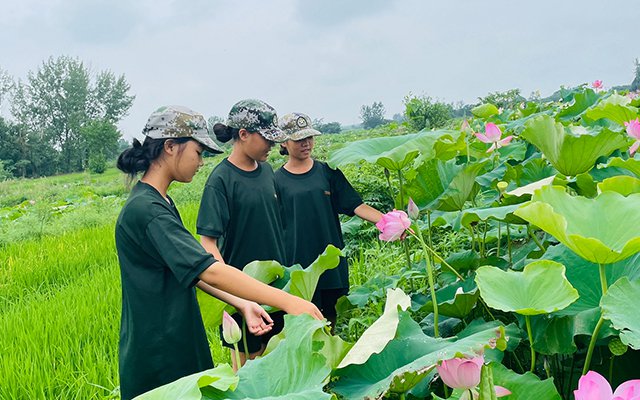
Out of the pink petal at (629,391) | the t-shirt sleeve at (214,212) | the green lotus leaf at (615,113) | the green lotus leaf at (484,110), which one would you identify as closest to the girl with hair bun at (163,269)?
the t-shirt sleeve at (214,212)

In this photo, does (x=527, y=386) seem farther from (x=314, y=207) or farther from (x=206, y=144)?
(x=314, y=207)

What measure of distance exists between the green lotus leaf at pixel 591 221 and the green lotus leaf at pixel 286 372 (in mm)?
345

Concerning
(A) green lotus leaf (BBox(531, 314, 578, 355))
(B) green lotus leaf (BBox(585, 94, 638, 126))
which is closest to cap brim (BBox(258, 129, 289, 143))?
(B) green lotus leaf (BBox(585, 94, 638, 126))

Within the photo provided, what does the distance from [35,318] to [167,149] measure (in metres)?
2.15

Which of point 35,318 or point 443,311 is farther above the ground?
point 443,311

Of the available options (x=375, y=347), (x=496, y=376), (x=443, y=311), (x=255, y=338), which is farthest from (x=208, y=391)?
(x=255, y=338)

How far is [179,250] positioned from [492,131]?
89 centimetres

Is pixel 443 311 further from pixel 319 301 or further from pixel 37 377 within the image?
pixel 37 377

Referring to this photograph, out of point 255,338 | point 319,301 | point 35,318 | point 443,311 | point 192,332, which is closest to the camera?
point 443,311

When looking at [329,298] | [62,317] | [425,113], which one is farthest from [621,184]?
[425,113]

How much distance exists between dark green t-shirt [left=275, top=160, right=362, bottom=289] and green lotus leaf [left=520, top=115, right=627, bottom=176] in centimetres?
101

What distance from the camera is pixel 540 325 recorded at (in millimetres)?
859

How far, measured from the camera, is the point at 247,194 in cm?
202

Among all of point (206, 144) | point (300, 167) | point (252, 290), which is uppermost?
point (206, 144)
